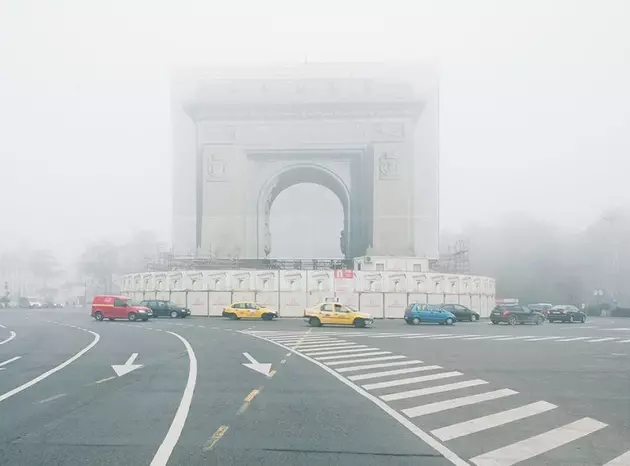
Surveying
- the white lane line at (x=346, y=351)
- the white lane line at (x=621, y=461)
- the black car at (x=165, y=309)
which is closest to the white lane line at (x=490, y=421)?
the white lane line at (x=621, y=461)

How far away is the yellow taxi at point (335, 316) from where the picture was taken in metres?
36.8

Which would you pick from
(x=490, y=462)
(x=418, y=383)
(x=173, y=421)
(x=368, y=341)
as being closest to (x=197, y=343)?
(x=368, y=341)

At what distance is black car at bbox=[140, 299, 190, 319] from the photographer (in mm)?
50875

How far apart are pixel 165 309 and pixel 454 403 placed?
139ft

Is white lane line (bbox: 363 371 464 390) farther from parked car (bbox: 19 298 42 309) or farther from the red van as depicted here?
parked car (bbox: 19 298 42 309)

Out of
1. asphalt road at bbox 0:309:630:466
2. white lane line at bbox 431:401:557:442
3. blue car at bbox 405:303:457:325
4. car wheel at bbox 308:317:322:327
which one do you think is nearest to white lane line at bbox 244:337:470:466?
asphalt road at bbox 0:309:630:466

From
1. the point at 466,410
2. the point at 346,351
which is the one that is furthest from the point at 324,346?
the point at 466,410

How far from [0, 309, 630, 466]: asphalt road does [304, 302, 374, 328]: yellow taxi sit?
15.6 metres

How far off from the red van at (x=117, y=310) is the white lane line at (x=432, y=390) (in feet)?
111

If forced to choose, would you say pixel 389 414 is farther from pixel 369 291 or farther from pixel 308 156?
pixel 308 156

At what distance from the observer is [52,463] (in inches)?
282

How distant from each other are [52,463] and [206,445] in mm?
1772

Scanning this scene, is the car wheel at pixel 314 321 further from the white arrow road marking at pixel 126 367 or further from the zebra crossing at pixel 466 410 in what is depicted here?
the white arrow road marking at pixel 126 367

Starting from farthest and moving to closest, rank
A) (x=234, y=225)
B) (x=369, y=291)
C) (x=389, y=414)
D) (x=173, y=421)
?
(x=234, y=225) → (x=369, y=291) → (x=389, y=414) → (x=173, y=421)
